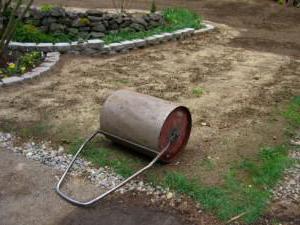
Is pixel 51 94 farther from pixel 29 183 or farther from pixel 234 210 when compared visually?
pixel 234 210

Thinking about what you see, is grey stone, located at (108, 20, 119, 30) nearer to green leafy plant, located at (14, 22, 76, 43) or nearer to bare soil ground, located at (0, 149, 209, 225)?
green leafy plant, located at (14, 22, 76, 43)

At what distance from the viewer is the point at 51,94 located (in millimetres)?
6645

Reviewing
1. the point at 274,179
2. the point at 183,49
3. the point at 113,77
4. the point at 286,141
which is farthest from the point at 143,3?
the point at 274,179

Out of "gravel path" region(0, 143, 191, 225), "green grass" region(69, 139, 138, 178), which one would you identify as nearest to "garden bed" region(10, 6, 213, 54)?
"green grass" region(69, 139, 138, 178)

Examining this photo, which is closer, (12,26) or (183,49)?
(12,26)

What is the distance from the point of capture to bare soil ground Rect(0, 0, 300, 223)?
5305mm

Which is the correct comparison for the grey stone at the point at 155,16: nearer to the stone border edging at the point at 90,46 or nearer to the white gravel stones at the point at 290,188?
the stone border edging at the point at 90,46

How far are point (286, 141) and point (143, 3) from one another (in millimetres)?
8787

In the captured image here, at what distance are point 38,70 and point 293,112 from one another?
4.06 meters

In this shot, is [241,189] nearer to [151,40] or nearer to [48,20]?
[151,40]

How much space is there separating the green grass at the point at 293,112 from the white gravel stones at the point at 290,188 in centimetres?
120

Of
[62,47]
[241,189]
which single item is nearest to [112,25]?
[62,47]

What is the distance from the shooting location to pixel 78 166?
4699 millimetres

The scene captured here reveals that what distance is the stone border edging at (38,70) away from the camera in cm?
693
